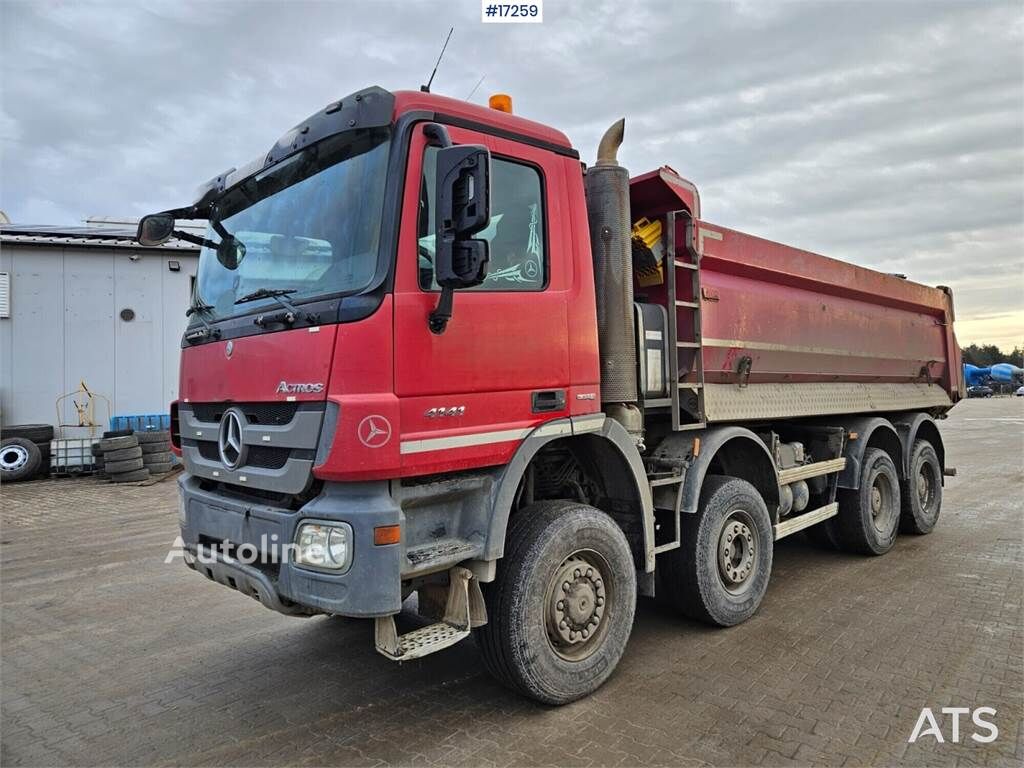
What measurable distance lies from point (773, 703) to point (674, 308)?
2405 millimetres

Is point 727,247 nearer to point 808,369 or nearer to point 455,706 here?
point 808,369

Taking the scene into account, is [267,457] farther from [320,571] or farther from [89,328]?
[89,328]

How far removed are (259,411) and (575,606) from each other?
75.8 inches

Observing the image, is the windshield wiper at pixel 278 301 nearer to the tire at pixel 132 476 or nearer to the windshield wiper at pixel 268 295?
the windshield wiper at pixel 268 295

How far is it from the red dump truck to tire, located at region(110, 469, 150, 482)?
946cm

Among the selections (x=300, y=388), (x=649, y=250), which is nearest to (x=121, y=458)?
(x=300, y=388)

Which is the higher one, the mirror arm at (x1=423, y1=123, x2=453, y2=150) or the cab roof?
the cab roof

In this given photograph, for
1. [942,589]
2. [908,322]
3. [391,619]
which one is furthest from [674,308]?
[908,322]

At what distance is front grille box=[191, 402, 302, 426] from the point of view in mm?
3102

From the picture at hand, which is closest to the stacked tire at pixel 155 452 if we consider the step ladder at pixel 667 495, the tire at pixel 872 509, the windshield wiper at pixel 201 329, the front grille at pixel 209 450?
the windshield wiper at pixel 201 329

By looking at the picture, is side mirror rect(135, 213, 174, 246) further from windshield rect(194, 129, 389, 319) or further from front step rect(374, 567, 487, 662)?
front step rect(374, 567, 487, 662)

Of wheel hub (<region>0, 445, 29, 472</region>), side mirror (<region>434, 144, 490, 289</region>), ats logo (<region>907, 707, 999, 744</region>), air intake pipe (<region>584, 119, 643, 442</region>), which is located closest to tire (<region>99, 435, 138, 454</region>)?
wheel hub (<region>0, 445, 29, 472</region>)

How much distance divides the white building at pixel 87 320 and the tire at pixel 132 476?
196 cm

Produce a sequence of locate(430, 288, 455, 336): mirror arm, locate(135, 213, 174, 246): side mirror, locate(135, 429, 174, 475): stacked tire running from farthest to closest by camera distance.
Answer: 1. locate(135, 429, 174, 475): stacked tire
2. locate(135, 213, 174, 246): side mirror
3. locate(430, 288, 455, 336): mirror arm
